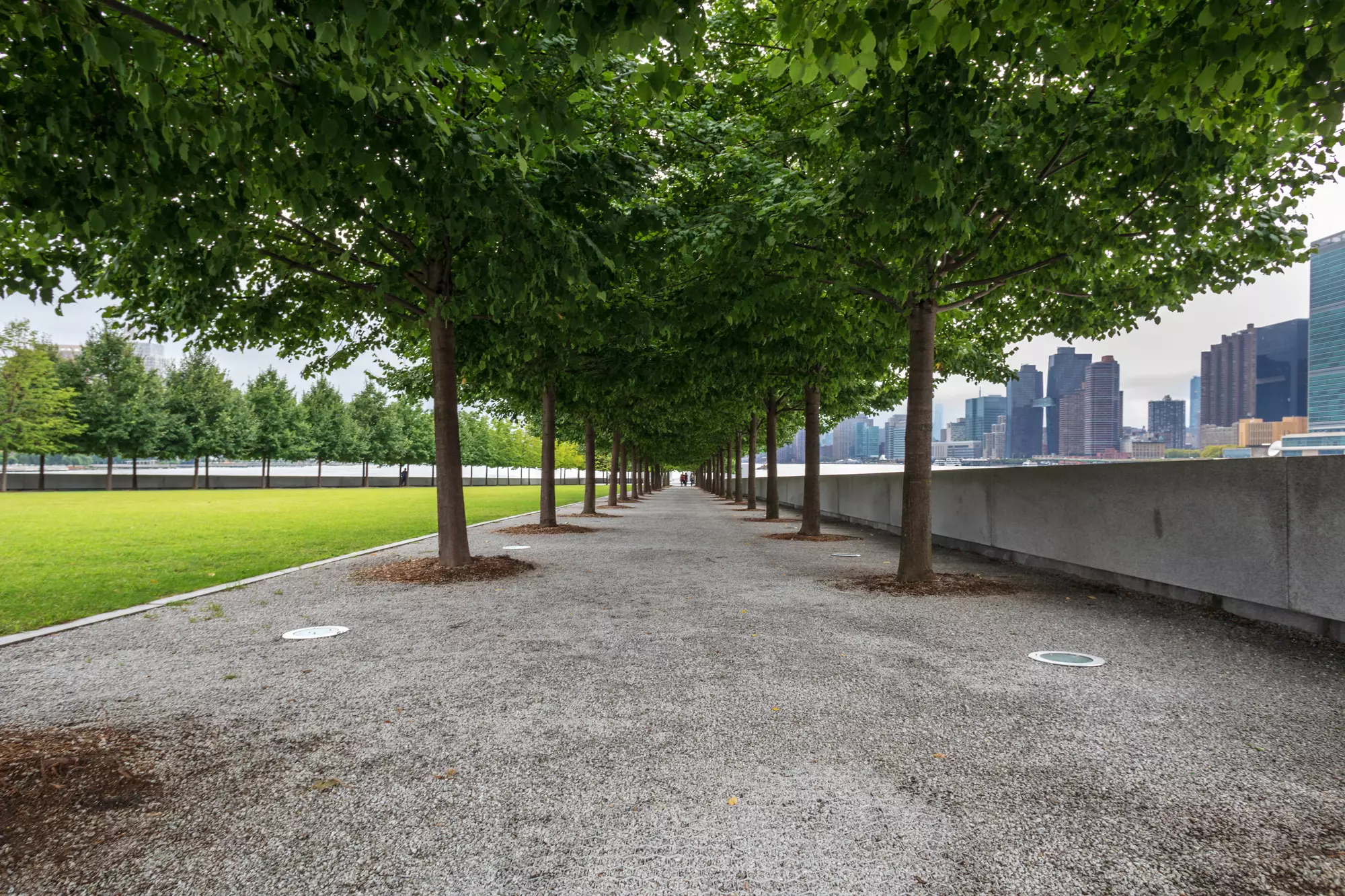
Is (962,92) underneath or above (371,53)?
above

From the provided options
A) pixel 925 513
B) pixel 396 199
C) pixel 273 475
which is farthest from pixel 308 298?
pixel 273 475

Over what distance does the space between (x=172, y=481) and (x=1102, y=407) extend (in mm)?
59210

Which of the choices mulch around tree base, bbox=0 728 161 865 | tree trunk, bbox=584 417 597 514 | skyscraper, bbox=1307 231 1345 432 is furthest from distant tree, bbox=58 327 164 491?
skyscraper, bbox=1307 231 1345 432

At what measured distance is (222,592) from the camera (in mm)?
8633

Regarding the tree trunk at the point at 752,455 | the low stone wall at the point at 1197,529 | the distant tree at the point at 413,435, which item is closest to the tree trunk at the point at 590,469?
the tree trunk at the point at 752,455

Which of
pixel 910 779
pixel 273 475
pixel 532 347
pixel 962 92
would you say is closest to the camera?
pixel 910 779

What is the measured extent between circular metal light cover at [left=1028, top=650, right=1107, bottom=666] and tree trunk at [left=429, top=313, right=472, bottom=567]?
7419 mm

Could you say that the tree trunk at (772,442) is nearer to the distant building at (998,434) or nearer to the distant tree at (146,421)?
the distant building at (998,434)

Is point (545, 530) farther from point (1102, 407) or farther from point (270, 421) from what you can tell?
point (270, 421)

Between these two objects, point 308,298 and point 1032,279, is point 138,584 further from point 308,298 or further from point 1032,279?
point 1032,279

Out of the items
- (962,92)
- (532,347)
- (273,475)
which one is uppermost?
(962,92)

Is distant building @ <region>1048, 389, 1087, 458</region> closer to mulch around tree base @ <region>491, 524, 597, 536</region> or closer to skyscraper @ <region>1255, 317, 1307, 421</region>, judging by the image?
skyscraper @ <region>1255, 317, 1307, 421</region>

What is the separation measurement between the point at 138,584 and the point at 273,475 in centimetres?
6110

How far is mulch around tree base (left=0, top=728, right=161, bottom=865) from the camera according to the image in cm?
288
